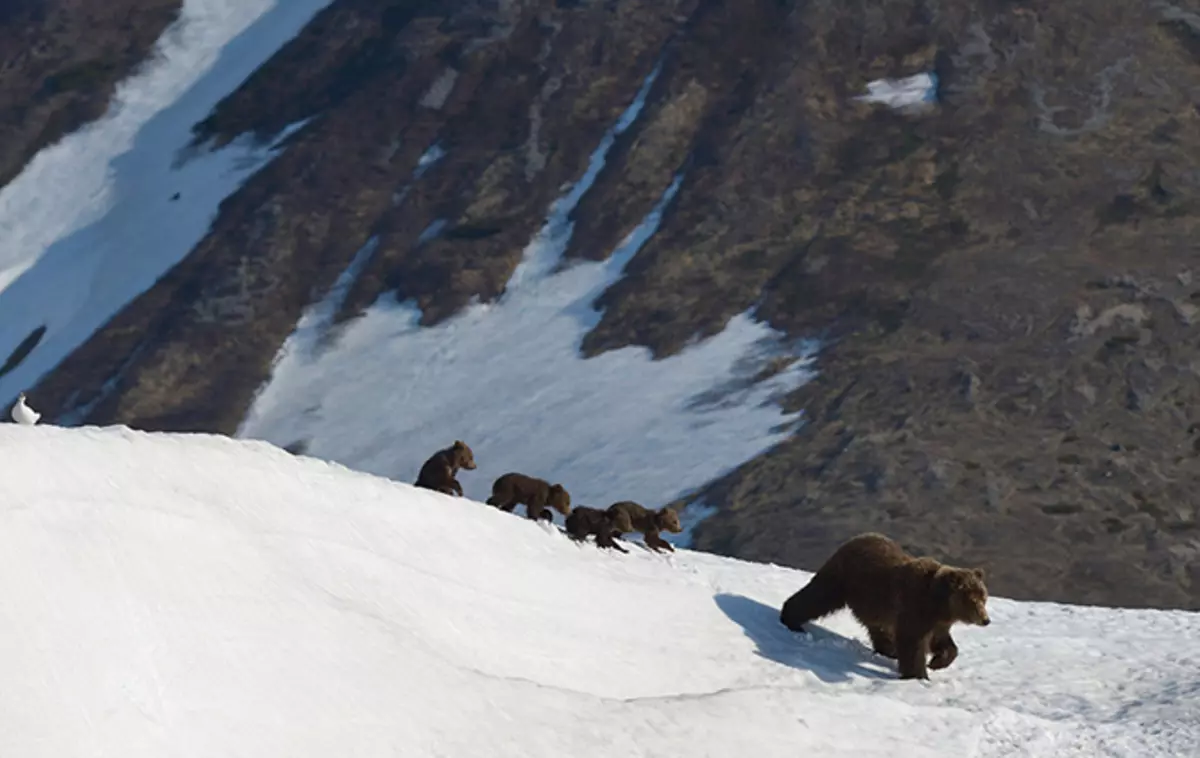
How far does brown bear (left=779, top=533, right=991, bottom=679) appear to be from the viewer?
16734mm

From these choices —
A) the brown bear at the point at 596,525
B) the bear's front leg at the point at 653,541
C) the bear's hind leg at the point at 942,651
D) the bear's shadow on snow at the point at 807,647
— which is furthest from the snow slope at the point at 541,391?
the bear's hind leg at the point at 942,651

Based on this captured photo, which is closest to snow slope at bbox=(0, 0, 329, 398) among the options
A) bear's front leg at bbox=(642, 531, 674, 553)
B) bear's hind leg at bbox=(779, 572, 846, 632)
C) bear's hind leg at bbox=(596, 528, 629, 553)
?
bear's front leg at bbox=(642, 531, 674, 553)

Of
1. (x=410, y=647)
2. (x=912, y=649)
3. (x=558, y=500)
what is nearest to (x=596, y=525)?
(x=558, y=500)

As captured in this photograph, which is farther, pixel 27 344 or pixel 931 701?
pixel 27 344

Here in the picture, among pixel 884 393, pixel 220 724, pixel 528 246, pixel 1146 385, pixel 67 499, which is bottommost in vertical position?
pixel 1146 385

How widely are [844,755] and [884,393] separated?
33.0 meters

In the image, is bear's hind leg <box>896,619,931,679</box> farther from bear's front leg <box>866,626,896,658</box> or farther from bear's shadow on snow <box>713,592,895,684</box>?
bear's front leg <box>866,626,896,658</box>

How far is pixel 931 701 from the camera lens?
1623cm

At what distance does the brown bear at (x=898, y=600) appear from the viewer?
16734 millimetres

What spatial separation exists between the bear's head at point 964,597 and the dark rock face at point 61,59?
78.5 meters

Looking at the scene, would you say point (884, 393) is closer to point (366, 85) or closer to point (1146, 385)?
point (1146, 385)

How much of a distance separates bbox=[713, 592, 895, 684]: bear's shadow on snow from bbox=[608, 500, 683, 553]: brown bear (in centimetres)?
203

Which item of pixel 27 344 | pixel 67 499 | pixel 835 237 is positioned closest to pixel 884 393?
pixel 835 237

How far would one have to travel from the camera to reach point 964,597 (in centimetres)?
1667
